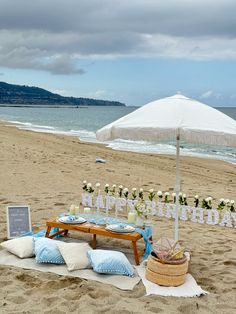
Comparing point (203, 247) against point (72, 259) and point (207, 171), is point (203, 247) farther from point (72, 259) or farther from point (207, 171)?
point (207, 171)

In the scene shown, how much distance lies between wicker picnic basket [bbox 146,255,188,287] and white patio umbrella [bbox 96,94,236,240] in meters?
1.42

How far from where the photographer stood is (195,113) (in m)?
5.32

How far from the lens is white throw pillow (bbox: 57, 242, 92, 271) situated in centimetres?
528

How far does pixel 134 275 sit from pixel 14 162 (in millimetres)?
8741

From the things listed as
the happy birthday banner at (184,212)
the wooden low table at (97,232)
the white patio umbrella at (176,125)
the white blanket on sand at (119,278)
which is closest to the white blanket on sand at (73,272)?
the white blanket on sand at (119,278)

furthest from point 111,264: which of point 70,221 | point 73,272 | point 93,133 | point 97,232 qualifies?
point 93,133

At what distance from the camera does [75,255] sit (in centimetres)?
540

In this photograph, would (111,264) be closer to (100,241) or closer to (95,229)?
(95,229)

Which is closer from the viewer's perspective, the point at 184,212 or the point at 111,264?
the point at 111,264

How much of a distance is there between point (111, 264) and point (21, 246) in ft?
4.18

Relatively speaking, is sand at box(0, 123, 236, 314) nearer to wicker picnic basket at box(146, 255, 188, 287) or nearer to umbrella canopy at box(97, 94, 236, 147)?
wicker picnic basket at box(146, 255, 188, 287)

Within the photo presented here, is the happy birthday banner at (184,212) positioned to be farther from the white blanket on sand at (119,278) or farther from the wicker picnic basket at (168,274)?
the wicker picnic basket at (168,274)

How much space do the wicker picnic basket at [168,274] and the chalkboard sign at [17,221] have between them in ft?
7.79

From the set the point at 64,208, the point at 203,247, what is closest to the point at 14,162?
the point at 64,208
